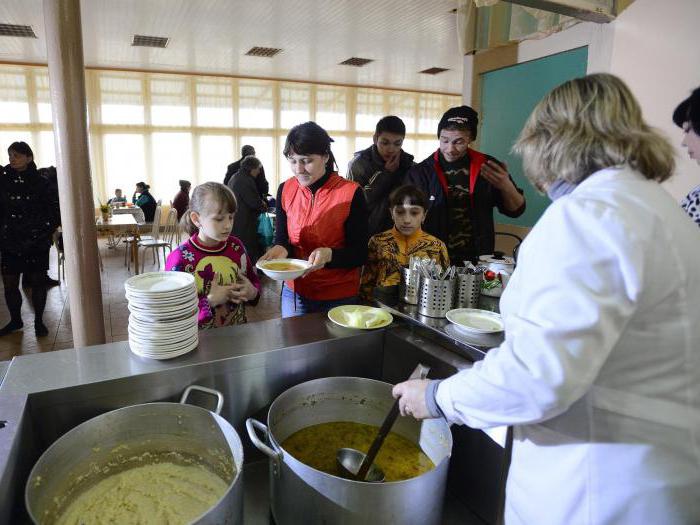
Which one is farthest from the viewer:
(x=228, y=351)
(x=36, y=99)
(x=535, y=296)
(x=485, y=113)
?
(x=36, y=99)

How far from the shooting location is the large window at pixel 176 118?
8.05m

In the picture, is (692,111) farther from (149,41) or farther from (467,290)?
(149,41)

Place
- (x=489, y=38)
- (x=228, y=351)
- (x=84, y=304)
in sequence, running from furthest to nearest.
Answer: (x=489, y=38) < (x=84, y=304) < (x=228, y=351)

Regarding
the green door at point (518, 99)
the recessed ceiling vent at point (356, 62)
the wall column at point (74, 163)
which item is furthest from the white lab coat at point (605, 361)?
the recessed ceiling vent at point (356, 62)

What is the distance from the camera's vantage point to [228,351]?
44.0 inches

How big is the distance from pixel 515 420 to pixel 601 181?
369 mm

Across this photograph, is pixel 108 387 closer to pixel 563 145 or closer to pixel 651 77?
pixel 563 145

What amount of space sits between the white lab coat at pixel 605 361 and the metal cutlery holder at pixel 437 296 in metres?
0.54

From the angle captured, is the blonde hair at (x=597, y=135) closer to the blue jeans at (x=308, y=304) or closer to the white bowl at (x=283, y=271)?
the white bowl at (x=283, y=271)

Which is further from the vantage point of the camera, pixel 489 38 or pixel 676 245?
pixel 489 38

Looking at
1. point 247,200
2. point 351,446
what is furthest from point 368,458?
point 247,200

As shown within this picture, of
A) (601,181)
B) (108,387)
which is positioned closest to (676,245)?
(601,181)

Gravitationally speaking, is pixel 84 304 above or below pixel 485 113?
below

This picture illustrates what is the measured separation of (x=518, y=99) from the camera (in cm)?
294
